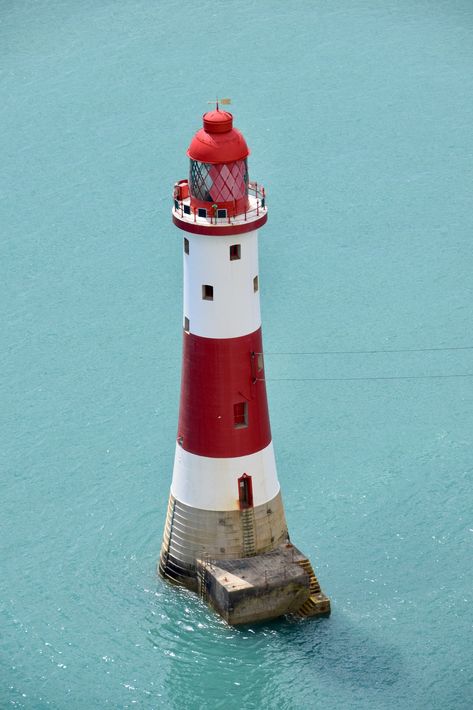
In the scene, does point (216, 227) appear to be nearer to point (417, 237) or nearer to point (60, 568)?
point (60, 568)

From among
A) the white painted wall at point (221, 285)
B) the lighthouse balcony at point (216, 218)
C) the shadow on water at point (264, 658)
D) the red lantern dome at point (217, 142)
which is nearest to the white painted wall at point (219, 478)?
the shadow on water at point (264, 658)

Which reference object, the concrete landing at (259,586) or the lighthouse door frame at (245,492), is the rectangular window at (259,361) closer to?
the lighthouse door frame at (245,492)

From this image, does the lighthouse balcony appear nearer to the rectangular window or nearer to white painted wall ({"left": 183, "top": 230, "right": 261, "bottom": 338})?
white painted wall ({"left": 183, "top": 230, "right": 261, "bottom": 338})

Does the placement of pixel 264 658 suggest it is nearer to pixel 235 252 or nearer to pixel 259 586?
pixel 259 586

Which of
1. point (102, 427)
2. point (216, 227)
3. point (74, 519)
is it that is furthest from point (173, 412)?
point (216, 227)

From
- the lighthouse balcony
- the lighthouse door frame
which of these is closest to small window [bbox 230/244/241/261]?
the lighthouse balcony
